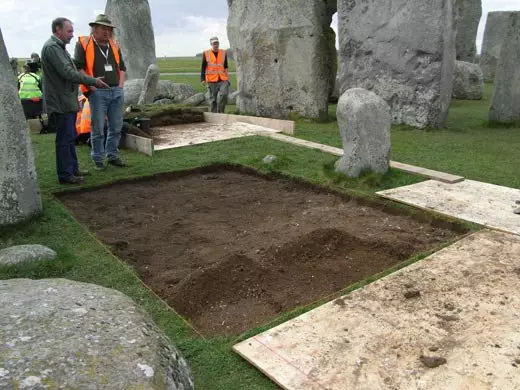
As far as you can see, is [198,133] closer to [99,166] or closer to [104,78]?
[99,166]

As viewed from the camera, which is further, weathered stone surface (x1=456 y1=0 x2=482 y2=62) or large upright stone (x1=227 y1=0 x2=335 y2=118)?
weathered stone surface (x1=456 y1=0 x2=482 y2=62)

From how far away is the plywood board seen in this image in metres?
8.50

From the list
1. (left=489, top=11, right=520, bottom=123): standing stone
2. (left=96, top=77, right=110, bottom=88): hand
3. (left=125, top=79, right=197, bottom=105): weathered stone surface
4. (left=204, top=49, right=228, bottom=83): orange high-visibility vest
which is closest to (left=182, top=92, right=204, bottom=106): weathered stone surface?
(left=125, top=79, right=197, bottom=105): weathered stone surface

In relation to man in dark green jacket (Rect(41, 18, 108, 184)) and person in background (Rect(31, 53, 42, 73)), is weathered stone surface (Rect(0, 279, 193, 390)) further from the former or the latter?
person in background (Rect(31, 53, 42, 73))

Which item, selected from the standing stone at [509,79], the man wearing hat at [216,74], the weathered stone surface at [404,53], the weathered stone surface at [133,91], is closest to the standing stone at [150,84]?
the weathered stone surface at [133,91]

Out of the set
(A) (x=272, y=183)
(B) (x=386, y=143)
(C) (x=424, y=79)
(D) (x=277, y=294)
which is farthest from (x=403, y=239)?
(C) (x=424, y=79)

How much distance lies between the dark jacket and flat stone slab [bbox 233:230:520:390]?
3807 millimetres

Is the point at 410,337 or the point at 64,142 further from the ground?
the point at 64,142

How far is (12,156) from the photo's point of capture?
13.5 ft

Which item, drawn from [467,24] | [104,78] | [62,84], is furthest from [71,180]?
[467,24]

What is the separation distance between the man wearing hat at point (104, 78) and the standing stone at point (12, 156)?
178 cm

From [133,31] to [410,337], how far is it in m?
14.9

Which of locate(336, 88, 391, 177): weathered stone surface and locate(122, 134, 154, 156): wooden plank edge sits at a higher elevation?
locate(336, 88, 391, 177): weathered stone surface

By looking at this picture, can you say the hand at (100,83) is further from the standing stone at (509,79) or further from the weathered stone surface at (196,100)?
the weathered stone surface at (196,100)
